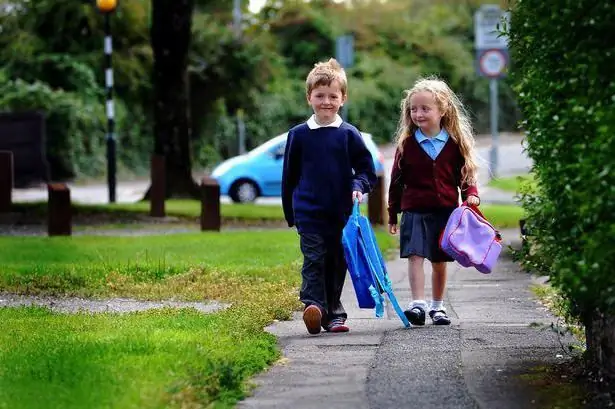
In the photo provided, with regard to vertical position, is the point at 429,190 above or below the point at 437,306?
above

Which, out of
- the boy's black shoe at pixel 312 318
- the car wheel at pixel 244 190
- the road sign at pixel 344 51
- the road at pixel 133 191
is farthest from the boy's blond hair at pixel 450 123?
the road sign at pixel 344 51

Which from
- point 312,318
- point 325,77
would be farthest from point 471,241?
point 325,77

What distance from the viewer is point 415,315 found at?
973cm

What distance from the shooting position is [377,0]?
6322 cm

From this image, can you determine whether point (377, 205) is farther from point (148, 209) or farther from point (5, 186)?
point (5, 186)

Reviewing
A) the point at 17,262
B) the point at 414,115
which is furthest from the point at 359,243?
the point at 17,262

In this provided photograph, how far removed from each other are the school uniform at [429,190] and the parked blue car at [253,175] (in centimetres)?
2185

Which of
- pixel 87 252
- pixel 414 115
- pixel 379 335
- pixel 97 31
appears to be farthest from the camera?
pixel 97 31

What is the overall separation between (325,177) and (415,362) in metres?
2.08

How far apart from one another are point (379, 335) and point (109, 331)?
5.49 feet

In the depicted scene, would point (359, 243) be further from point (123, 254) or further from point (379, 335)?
point (123, 254)

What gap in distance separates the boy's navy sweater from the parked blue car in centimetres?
2209

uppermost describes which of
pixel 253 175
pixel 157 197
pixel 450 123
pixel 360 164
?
pixel 450 123

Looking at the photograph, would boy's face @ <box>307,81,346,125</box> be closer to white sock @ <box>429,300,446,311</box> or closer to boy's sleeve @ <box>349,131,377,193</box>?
boy's sleeve @ <box>349,131,377,193</box>
